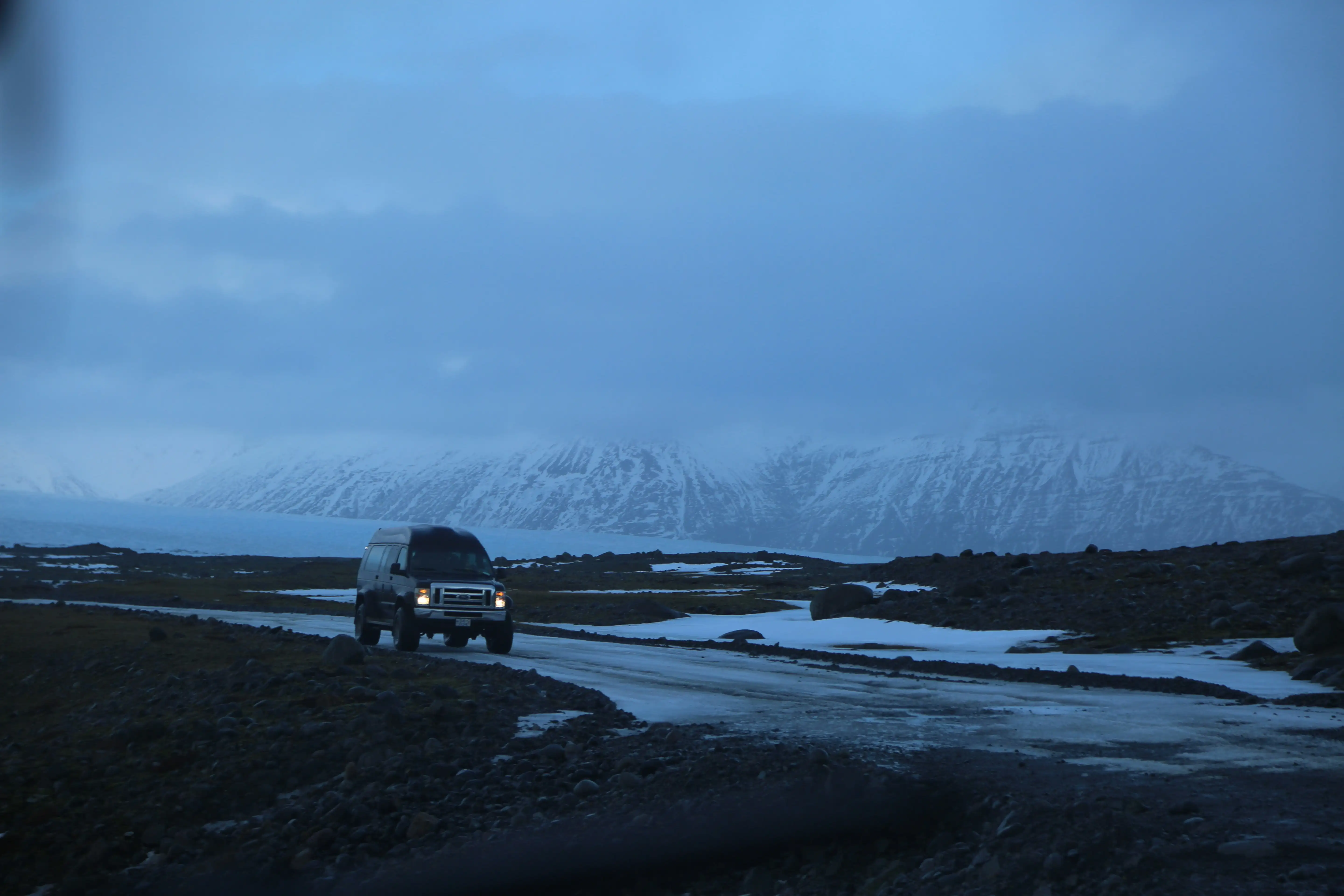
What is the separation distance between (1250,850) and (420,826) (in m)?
7.84

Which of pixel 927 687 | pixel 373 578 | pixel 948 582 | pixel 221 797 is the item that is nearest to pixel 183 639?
pixel 373 578

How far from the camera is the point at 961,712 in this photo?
682 inches

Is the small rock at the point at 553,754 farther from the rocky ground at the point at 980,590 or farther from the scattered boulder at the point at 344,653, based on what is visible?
the rocky ground at the point at 980,590

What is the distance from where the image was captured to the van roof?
26.0m

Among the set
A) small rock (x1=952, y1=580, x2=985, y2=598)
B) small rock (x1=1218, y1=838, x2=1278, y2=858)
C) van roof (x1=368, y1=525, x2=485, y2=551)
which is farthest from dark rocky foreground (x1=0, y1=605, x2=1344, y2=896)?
small rock (x1=952, y1=580, x2=985, y2=598)

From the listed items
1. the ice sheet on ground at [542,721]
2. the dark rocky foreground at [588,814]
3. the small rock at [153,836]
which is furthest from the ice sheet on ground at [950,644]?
the small rock at [153,836]

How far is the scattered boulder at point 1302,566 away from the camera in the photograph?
41.4 metres

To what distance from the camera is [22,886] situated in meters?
11.4

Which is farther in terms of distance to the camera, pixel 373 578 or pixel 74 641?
pixel 74 641

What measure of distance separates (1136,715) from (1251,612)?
21.4 metres

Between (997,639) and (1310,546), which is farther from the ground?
(1310,546)

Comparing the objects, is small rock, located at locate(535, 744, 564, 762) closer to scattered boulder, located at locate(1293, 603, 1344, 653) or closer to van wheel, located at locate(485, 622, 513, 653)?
van wheel, located at locate(485, 622, 513, 653)

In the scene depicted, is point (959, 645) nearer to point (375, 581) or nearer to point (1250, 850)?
point (375, 581)

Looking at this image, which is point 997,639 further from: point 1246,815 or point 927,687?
point 1246,815
